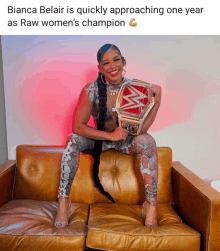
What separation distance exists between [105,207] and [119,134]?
1.81 ft

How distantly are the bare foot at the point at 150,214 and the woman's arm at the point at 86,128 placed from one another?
51 cm

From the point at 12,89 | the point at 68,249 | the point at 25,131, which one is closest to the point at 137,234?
the point at 68,249

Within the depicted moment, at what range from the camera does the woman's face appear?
5.84 feet

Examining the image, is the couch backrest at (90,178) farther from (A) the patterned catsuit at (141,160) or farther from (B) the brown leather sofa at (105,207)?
(A) the patterned catsuit at (141,160)

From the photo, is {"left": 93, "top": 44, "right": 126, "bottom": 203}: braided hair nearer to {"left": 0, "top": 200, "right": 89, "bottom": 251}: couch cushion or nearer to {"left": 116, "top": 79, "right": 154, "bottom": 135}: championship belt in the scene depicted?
{"left": 116, "top": 79, "right": 154, "bottom": 135}: championship belt

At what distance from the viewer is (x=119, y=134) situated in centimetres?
169

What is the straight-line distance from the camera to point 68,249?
4.29ft

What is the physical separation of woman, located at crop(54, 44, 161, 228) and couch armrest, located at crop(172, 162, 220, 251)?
234 millimetres

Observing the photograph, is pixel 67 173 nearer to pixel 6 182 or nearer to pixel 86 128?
pixel 86 128

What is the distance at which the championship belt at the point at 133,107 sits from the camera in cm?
173
